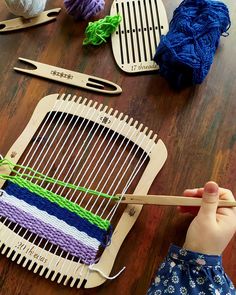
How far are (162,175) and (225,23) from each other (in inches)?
15.2

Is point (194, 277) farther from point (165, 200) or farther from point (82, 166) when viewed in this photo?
point (82, 166)

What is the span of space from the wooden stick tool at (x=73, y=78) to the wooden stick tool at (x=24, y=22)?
117 mm

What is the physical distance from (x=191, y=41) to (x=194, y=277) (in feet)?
1.63

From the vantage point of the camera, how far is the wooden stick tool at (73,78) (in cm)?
102

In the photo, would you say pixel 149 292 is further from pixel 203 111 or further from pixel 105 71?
pixel 105 71

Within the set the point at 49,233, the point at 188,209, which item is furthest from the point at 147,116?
the point at 49,233

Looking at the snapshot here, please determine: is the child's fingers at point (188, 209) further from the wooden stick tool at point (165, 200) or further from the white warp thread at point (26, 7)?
the white warp thread at point (26, 7)

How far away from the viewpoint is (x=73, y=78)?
3.40ft

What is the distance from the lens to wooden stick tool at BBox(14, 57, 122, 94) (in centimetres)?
102

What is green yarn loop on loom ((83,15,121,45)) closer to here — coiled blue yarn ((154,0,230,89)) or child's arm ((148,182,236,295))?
coiled blue yarn ((154,0,230,89))

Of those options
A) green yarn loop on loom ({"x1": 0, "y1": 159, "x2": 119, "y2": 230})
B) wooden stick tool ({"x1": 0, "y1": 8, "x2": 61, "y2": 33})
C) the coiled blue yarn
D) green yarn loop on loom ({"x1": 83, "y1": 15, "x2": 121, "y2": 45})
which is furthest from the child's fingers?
wooden stick tool ({"x1": 0, "y1": 8, "x2": 61, "y2": 33})

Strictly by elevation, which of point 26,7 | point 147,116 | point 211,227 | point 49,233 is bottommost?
point 49,233

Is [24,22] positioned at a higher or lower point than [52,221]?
higher

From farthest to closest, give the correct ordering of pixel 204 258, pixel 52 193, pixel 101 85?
pixel 101 85 → pixel 52 193 → pixel 204 258
